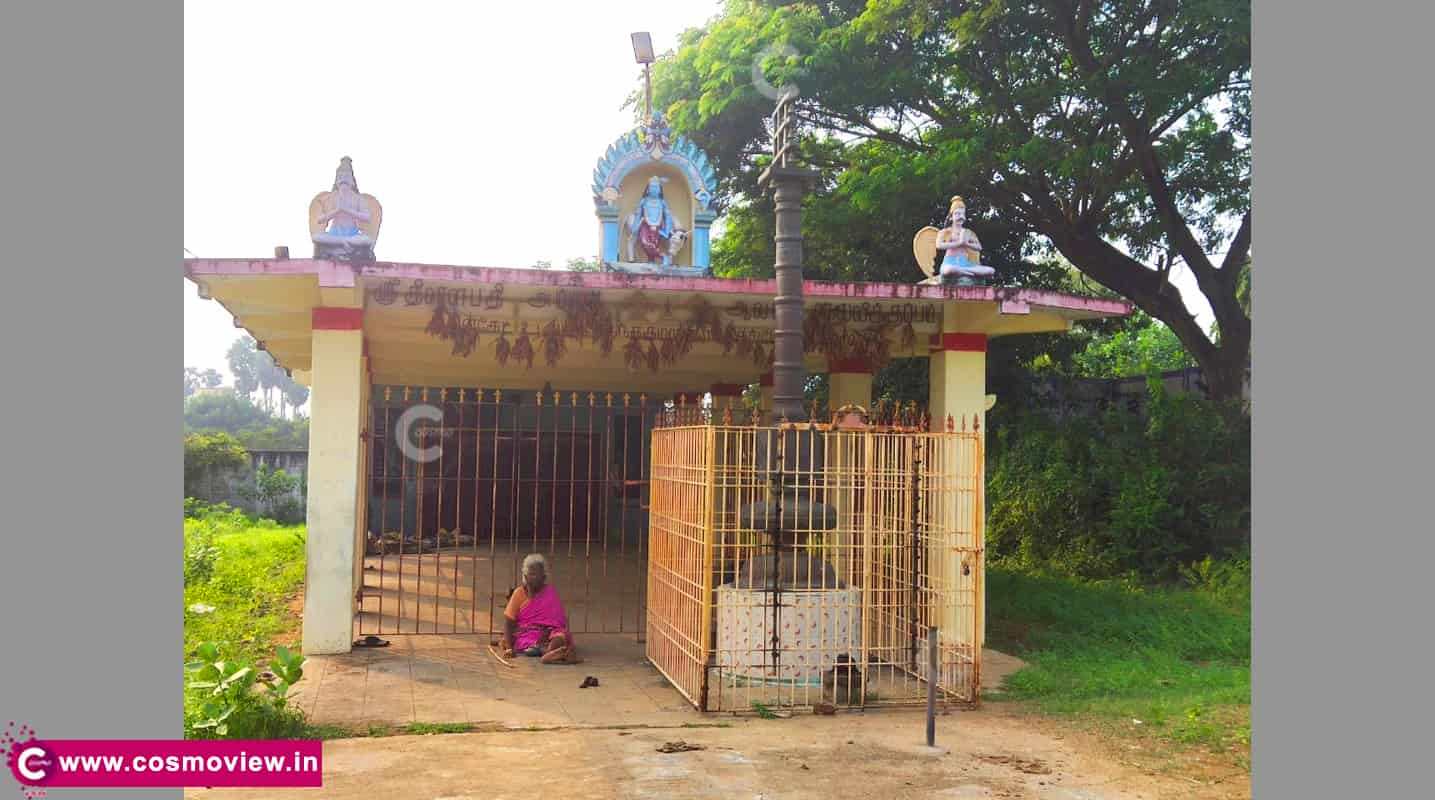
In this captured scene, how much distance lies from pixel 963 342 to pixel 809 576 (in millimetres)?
3439

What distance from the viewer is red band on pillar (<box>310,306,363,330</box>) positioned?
9102mm

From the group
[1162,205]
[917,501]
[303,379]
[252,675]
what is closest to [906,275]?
[1162,205]

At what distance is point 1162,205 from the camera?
1493cm

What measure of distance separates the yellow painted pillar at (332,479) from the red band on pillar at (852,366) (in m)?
5.24

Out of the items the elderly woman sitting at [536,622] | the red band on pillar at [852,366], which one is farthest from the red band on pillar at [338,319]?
the red band on pillar at [852,366]

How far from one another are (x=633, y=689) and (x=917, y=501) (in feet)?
8.15

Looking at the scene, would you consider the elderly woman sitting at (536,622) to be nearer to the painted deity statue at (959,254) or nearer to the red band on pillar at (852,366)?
the painted deity statue at (959,254)

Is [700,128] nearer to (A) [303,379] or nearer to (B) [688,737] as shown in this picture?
(A) [303,379]

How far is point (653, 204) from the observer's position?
9.34 m

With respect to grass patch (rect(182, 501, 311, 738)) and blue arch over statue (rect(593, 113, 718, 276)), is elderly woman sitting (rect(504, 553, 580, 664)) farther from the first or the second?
blue arch over statue (rect(593, 113, 718, 276))

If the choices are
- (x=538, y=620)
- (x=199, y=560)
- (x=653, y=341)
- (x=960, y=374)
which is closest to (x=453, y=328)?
(x=653, y=341)

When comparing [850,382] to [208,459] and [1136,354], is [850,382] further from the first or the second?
[208,459]

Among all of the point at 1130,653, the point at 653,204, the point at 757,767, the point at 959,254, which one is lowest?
the point at 1130,653

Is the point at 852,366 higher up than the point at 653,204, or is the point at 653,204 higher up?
the point at 653,204
